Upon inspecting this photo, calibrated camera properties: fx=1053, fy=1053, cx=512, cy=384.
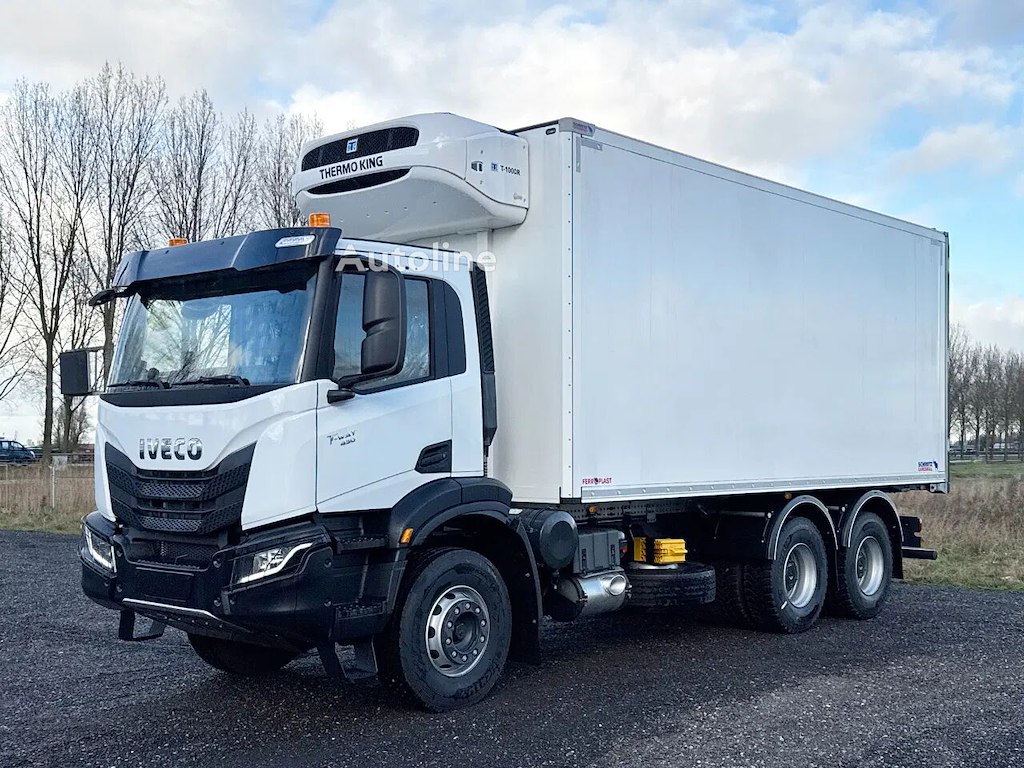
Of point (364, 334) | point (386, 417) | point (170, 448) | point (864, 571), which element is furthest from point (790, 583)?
point (170, 448)

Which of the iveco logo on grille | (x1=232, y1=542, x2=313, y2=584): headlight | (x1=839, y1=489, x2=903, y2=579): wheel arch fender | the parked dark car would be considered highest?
the iveco logo on grille

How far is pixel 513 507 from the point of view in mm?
7066

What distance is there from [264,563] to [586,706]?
2196 mm

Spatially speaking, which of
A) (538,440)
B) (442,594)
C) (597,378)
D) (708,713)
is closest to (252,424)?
(442,594)

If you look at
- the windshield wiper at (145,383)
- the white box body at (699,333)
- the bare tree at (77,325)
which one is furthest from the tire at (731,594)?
the bare tree at (77,325)

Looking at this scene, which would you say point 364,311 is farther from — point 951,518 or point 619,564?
point 951,518

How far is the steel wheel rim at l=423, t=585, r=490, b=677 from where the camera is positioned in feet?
20.4

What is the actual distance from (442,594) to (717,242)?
3663 millimetres

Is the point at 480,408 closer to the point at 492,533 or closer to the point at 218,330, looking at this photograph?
the point at 492,533

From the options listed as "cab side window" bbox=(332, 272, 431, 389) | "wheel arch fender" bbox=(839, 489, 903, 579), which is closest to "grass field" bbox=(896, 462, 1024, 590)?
"wheel arch fender" bbox=(839, 489, 903, 579)

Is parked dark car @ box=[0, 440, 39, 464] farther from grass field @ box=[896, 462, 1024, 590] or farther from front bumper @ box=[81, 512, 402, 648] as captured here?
front bumper @ box=[81, 512, 402, 648]

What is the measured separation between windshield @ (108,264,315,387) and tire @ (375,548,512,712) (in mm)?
1469

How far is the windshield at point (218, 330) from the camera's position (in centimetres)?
575

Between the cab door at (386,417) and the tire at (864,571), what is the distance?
4906 millimetres
